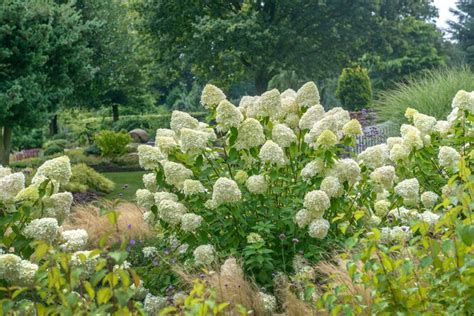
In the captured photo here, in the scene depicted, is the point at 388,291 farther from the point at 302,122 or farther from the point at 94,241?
the point at 94,241

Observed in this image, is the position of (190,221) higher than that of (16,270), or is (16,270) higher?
(16,270)

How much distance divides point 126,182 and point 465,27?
119ft

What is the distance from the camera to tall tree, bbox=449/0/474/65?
43.1 metres

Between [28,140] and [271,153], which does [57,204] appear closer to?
[271,153]

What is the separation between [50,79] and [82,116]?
22159 millimetres

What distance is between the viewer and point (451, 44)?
44156mm

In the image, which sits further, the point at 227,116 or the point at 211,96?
the point at 211,96

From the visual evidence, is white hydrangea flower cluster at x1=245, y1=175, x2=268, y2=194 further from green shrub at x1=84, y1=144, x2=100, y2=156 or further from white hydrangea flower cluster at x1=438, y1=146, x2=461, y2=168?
green shrub at x1=84, y1=144, x2=100, y2=156

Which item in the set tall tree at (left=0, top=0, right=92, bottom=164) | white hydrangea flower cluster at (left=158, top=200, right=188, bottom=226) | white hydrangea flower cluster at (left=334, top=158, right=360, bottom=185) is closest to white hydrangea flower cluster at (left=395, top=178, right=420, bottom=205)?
white hydrangea flower cluster at (left=334, top=158, right=360, bottom=185)

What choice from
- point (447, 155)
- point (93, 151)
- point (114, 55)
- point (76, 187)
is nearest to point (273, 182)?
point (447, 155)

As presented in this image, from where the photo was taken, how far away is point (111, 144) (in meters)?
18.1

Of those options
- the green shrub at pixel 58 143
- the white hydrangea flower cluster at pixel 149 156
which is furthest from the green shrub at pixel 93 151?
the white hydrangea flower cluster at pixel 149 156

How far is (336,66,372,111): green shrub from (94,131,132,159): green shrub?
33.3 feet

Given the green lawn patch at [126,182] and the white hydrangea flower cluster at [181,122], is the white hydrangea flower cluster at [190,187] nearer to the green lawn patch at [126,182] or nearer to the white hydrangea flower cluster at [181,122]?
the white hydrangea flower cluster at [181,122]
